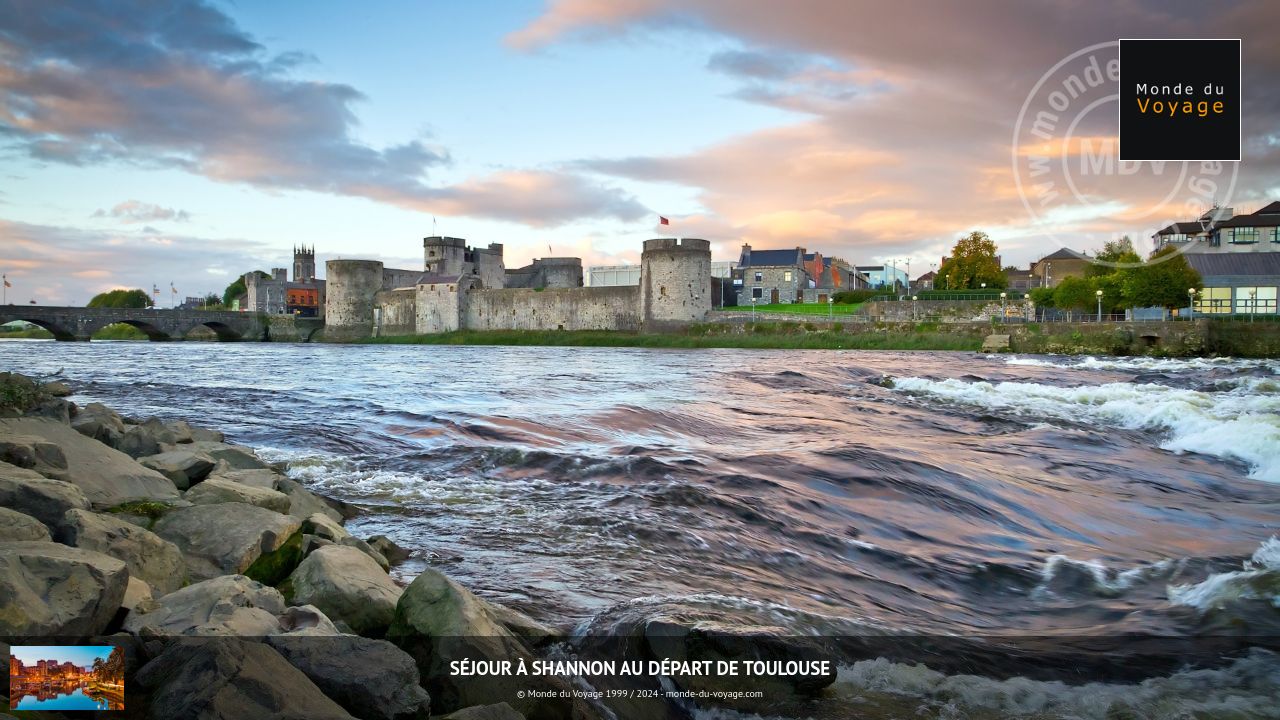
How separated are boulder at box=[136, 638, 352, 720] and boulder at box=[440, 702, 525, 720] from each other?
0.87 ft

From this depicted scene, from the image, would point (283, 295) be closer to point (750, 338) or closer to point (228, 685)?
point (750, 338)

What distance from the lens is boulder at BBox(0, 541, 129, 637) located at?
2.12m

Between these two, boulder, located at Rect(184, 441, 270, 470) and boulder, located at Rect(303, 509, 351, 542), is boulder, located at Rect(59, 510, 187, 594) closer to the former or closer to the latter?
boulder, located at Rect(303, 509, 351, 542)

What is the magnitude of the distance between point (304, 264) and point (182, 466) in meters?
91.7

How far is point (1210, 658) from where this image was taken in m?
3.14

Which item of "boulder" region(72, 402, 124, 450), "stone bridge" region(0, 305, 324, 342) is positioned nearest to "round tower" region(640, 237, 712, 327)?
"stone bridge" region(0, 305, 324, 342)

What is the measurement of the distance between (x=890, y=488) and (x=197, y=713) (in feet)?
17.5

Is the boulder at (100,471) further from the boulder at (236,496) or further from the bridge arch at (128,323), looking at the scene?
the bridge arch at (128,323)

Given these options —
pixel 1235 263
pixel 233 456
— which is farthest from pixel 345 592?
pixel 1235 263

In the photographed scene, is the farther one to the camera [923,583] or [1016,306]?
[1016,306]

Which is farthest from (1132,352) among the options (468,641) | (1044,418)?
(468,641)

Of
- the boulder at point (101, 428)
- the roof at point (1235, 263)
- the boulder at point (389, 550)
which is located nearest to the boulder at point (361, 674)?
the boulder at point (389, 550)

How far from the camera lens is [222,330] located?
54094mm

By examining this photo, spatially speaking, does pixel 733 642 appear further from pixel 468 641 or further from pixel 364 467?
pixel 364 467
